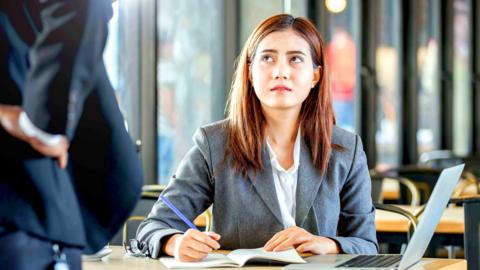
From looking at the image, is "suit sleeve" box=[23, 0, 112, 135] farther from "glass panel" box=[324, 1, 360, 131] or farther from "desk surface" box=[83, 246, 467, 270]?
"glass panel" box=[324, 1, 360, 131]

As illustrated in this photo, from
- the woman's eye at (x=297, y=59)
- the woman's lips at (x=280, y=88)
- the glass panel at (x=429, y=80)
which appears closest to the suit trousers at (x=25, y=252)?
the woman's lips at (x=280, y=88)

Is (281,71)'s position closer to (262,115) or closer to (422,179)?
(262,115)

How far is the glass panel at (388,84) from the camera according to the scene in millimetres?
10992

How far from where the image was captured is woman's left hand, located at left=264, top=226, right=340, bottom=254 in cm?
305

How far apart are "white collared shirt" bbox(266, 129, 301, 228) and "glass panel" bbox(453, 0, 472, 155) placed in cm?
1020

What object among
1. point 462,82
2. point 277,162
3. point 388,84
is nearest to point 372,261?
point 277,162

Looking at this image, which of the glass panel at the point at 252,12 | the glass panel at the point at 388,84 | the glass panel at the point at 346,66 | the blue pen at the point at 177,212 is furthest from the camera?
the glass panel at the point at 388,84

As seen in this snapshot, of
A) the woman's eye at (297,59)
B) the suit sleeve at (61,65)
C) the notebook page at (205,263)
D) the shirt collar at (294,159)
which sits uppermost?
the suit sleeve at (61,65)

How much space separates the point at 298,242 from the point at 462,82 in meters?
10.8

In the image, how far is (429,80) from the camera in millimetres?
12688

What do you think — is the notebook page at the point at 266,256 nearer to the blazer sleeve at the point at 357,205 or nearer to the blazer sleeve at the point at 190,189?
the blazer sleeve at the point at 190,189

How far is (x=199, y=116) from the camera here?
715 centimetres

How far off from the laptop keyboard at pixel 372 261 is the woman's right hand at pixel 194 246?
0.35 metres

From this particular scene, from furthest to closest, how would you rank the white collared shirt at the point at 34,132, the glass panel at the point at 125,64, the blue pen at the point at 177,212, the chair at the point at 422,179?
the chair at the point at 422,179 → the glass panel at the point at 125,64 → the blue pen at the point at 177,212 → the white collared shirt at the point at 34,132
